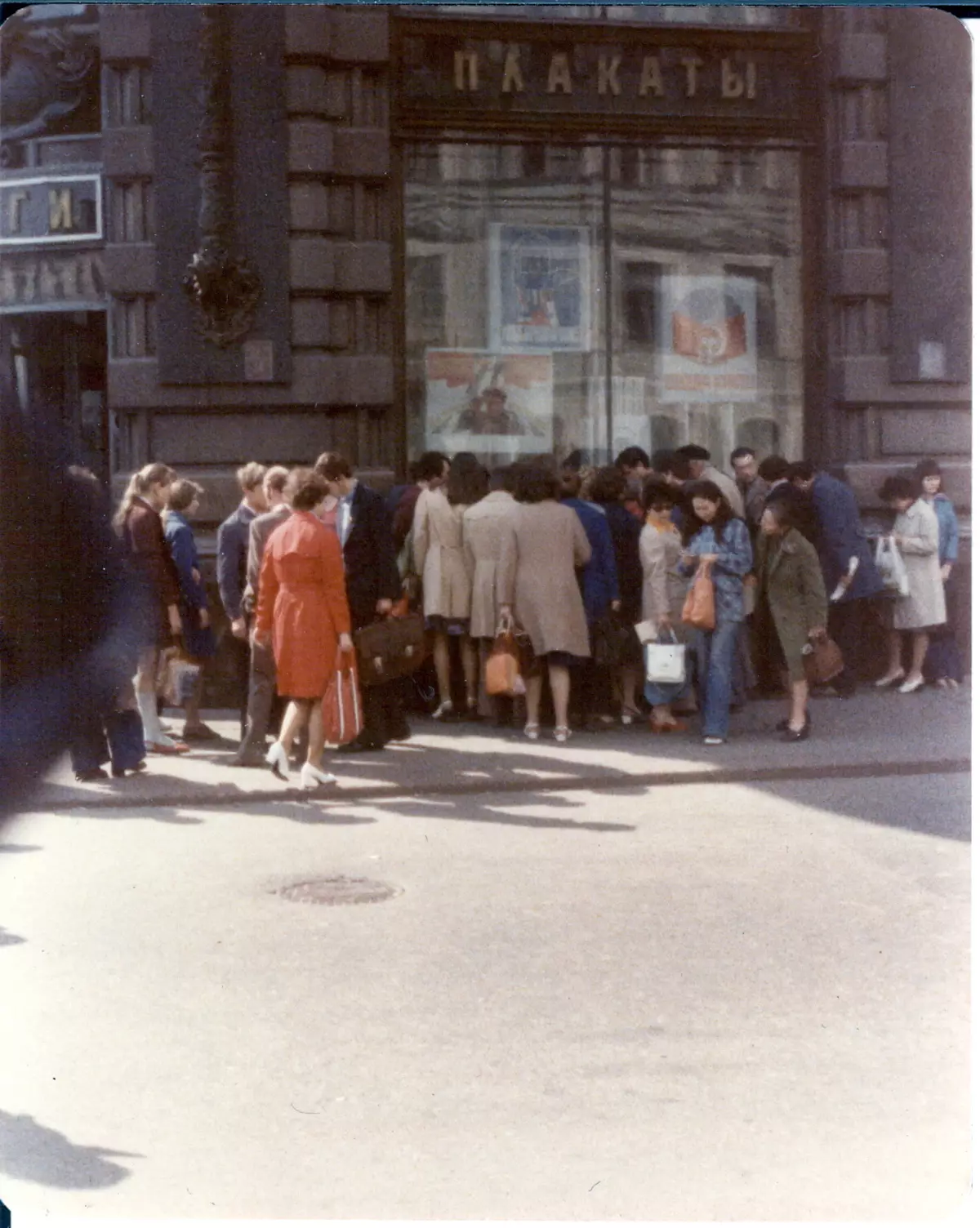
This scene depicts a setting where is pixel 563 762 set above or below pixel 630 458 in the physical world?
below

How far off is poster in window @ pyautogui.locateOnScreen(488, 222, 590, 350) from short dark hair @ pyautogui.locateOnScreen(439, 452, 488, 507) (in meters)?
1.78

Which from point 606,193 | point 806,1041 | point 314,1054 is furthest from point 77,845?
point 606,193

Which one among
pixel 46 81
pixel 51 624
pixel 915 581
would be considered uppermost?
pixel 46 81

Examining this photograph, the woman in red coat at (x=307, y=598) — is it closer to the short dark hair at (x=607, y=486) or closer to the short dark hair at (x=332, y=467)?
the short dark hair at (x=332, y=467)

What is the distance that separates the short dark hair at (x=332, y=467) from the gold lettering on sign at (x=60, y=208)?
4.04 metres

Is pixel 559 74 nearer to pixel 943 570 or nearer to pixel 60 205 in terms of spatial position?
pixel 60 205

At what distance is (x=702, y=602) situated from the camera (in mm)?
11586

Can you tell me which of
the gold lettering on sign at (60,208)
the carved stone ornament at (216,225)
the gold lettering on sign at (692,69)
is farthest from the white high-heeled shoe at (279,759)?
the gold lettering on sign at (692,69)

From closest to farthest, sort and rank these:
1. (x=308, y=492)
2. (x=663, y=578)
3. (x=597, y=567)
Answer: (x=308, y=492) → (x=663, y=578) → (x=597, y=567)

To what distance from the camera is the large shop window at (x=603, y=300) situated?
14.3 meters

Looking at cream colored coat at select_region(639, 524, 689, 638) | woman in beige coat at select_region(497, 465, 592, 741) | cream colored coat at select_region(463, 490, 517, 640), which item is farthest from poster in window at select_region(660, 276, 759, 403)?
woman in beige coat at select_region(497, 465, 592, 741)

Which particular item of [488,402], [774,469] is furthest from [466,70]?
[774,469]

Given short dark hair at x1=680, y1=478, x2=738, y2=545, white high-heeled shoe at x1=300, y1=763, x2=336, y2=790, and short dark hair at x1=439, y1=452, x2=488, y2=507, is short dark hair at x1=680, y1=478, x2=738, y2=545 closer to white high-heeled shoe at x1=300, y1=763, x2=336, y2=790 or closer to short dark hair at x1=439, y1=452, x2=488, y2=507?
short dark hair at x1=439, y1=452, x2=488, y2=507

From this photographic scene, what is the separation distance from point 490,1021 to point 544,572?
20.8 ft
